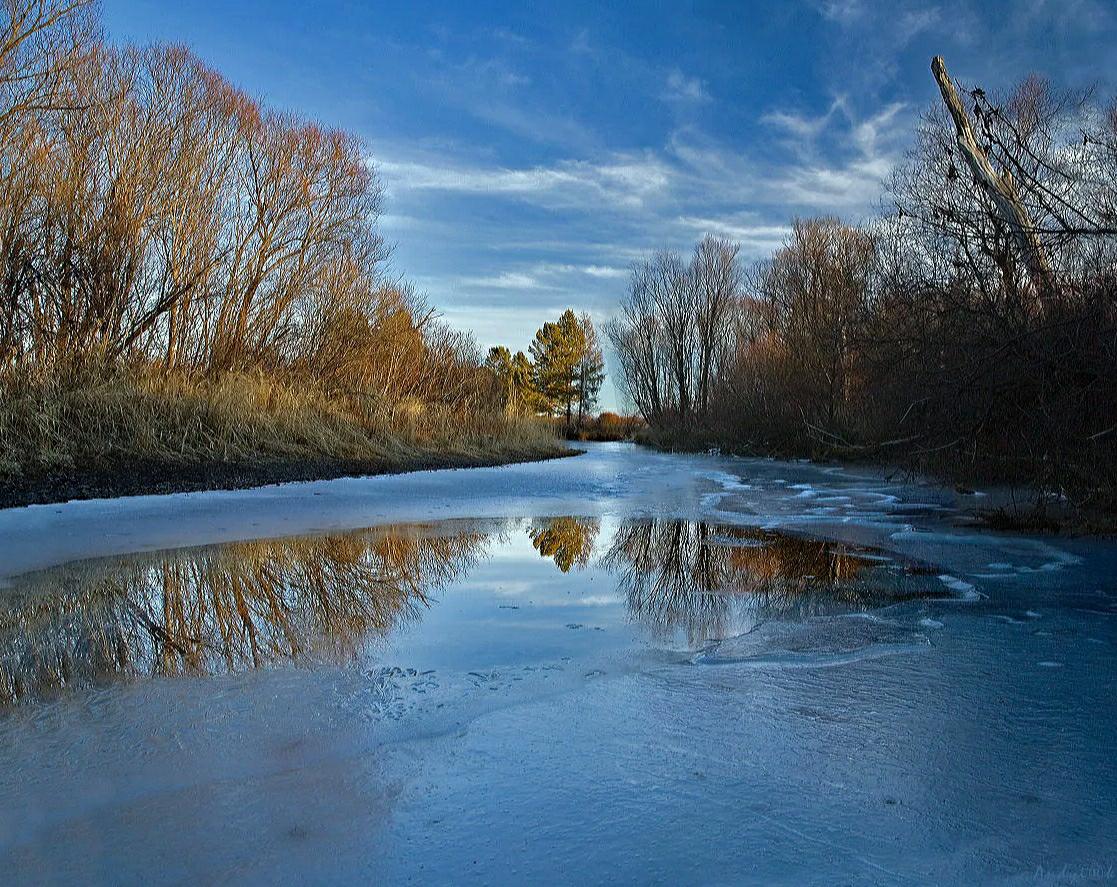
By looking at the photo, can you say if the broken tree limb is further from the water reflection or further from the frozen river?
the water reflection

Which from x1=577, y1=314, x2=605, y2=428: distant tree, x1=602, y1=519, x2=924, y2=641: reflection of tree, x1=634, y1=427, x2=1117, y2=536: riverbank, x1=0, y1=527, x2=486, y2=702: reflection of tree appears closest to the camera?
x1=0, y1=527, x2=486, y2=702: reflection of tree

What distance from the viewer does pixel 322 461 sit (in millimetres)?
10094

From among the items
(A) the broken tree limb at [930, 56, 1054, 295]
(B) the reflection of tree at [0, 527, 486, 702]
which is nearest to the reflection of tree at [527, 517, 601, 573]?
(B) the reflection of tree at [0, 527, 486, 702]

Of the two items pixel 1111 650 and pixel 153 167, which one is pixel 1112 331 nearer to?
pixel 1111 650

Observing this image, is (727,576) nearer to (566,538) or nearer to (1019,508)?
(566,538)

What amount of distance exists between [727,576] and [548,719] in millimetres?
2122

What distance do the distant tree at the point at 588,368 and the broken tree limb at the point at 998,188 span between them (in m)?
45.0

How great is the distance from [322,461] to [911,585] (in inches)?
319

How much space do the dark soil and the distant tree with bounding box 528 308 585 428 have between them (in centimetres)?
4172

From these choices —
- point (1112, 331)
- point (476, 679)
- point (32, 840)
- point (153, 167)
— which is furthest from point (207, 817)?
point (153, 167)

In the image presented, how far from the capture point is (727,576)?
12.5ft

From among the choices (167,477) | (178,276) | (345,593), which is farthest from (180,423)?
(345,593)

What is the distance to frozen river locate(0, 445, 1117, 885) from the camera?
4.17 feet

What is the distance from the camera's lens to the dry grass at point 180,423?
23.1 ft
